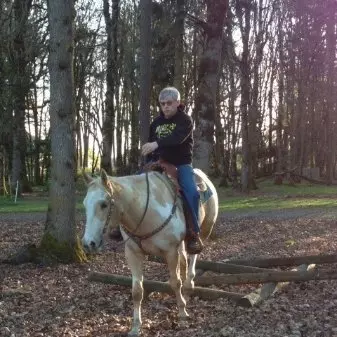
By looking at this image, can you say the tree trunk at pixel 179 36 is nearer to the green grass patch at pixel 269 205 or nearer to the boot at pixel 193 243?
the green grass patch at pixel 269 205

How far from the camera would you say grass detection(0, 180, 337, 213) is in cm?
2272

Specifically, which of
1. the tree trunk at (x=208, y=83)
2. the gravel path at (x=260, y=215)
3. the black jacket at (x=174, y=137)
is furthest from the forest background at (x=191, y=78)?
the black jacket at (x=174, y=137)

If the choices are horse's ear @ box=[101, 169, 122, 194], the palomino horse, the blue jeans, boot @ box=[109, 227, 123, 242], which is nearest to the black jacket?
the blue jeans

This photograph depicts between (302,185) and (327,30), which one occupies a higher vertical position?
(327,30)

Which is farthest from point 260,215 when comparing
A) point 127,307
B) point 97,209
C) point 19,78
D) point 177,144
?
point 19,78

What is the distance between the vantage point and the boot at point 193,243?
23.6 ft

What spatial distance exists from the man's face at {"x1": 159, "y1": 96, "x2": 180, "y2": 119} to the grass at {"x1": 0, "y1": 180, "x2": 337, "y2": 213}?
15.0 m

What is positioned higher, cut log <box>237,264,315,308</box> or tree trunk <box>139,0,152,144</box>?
tree trunk <box>139,0,152,144</box>

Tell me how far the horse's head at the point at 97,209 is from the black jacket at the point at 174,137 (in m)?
1.39

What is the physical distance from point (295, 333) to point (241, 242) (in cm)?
813

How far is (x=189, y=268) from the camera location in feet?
26.6

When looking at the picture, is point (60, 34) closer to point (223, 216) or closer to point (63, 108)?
point (63, 108)

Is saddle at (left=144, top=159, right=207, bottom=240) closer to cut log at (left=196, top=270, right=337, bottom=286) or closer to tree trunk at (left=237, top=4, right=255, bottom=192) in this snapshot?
cut log at (left=196, top=270, right=337, bottom=286)

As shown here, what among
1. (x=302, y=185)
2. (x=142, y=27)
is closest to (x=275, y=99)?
(x=302, y=185)
